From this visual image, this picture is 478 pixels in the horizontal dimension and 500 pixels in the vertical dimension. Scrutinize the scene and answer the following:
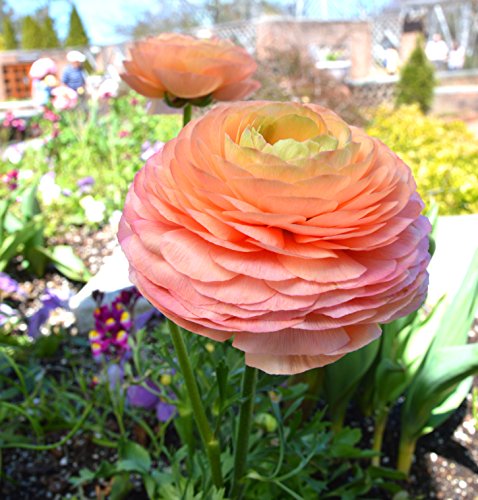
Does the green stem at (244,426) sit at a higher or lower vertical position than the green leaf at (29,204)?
higher

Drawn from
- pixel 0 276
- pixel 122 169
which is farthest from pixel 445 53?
pixel 0 276

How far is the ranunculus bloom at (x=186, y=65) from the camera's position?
817 millimetres

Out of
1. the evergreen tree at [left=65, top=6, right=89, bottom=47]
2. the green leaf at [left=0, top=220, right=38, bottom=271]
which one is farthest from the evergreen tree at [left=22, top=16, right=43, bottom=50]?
the green leaf at [left=0, top=220, right=38, bottom=271]

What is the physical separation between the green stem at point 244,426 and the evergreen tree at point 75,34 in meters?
16.7

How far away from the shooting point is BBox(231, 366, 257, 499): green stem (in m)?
0.67

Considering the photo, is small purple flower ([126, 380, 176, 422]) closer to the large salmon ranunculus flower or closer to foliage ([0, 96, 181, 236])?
the large salmon ranunculus flower

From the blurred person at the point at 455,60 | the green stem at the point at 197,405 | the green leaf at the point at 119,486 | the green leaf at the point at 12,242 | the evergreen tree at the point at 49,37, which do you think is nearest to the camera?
the green stem at the point at 197,405

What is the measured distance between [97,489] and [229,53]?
3.24 ft

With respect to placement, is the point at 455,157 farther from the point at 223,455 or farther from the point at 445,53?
the point at 445,53

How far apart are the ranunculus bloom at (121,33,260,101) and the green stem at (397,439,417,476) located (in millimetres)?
913

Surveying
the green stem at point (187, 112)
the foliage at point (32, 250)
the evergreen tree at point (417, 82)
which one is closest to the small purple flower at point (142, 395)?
the green stem at point (187, 112)

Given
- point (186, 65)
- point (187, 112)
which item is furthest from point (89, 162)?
point (186, 65)

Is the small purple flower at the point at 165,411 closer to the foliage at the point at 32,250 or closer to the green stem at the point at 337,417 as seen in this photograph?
the green stem at the point at 337,417

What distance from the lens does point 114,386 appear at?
4.88ft
